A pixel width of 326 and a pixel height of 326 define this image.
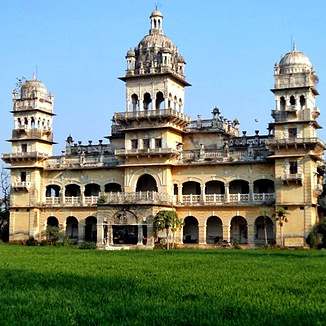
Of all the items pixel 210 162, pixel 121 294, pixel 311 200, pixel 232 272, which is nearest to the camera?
pixel 121 294

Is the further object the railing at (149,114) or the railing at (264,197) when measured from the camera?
the railing at (149,114)

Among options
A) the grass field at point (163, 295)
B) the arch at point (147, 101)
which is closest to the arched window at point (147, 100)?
the arch at point (147, 101)

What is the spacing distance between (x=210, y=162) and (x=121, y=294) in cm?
3689

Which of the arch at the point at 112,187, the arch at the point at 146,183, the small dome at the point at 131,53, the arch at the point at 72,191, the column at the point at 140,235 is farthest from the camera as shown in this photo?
the arch at the point at 72,191

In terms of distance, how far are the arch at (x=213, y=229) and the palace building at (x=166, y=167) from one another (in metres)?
0.09

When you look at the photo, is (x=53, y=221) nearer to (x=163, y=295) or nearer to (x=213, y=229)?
(x=213, y=229)

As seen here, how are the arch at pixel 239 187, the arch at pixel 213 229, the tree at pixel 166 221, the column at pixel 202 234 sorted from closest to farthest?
the tree at pixel 166 221 < the column at pixel 202 234 < the arch at pixel 239 187 < the arch at pixel 213 229

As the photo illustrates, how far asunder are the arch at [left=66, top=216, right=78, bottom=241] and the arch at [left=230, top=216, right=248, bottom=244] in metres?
15.1

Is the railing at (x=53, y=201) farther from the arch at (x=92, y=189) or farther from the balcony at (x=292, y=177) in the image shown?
the balcony at (x=292, y=177)

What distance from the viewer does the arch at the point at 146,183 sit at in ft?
191

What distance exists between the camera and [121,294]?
18.4m

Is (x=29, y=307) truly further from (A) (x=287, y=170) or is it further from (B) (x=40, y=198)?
(B) (x=40, y=198)

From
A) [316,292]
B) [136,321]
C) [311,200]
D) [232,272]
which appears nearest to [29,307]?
[136,321]

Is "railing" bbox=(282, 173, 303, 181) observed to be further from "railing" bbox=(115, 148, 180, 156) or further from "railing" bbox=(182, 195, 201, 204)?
"railing" bbox=(115, 148, 180, 156)
